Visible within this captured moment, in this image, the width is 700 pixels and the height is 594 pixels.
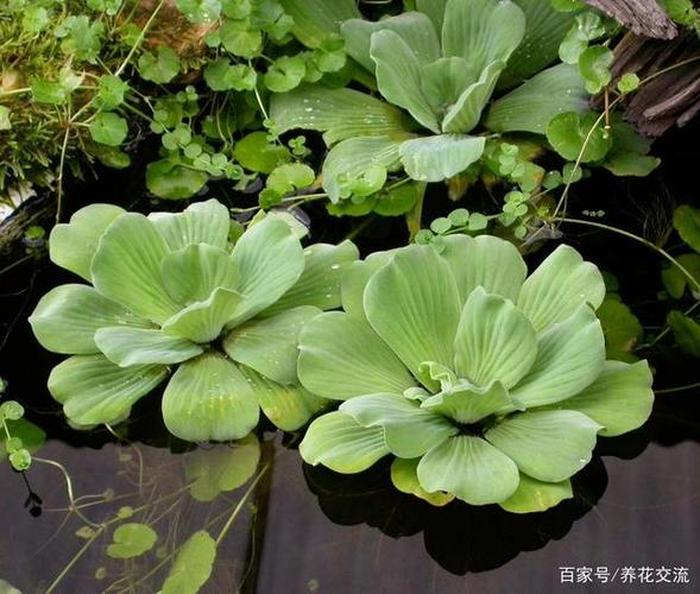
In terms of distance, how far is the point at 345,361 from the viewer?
1.58m

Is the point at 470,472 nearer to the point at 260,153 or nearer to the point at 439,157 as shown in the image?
the point at 439,157

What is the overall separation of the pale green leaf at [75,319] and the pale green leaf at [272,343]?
0.15 m

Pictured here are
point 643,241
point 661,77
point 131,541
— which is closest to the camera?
point 131,541

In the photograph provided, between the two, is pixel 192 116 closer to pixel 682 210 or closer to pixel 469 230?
pixel 469 230

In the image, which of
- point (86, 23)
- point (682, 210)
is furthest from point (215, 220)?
point (682, 210)

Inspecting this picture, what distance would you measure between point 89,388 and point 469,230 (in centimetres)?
68

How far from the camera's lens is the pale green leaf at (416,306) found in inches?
61.4

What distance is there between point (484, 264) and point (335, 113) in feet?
1.68

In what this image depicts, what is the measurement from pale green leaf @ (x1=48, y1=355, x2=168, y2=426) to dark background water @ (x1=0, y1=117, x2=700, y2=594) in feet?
0.32

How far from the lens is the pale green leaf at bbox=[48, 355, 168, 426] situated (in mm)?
1628

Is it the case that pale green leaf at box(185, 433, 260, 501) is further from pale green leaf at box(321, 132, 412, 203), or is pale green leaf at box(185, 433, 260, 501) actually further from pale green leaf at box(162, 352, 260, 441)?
pale green leaf at box(321, 132, 412, 203)

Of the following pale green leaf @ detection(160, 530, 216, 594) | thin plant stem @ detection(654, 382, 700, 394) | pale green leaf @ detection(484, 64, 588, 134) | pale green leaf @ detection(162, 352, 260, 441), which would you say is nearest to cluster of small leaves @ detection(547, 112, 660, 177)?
pale green leaf @ detection(484, 64, 588, 134)

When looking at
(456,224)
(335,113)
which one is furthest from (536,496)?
(335,113)

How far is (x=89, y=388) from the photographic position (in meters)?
1.65
